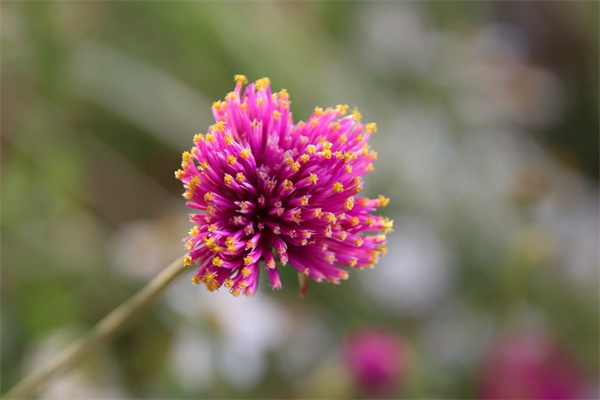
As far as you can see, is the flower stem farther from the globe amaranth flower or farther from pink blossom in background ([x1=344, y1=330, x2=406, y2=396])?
pink blossom in background ([x1=344, y1=330, x2=406, y2=396])

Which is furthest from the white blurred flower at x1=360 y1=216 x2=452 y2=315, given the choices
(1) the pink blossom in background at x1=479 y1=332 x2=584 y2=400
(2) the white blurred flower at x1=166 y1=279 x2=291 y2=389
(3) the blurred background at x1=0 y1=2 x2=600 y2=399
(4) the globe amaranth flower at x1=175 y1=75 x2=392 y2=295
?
(4) the globe amaranth flower at x1=175 y1=75 x2=392 y2=295

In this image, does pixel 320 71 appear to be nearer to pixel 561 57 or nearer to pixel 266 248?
pixel 561 57

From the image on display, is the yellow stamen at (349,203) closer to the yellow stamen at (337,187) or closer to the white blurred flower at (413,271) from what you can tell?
the yellow stamen at (337,187)

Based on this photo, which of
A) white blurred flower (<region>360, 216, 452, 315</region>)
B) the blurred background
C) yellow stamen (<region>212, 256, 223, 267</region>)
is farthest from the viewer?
white blurred flower (<region>360, 216, 452, 315</region>)

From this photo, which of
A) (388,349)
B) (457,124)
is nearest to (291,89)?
(457,124)

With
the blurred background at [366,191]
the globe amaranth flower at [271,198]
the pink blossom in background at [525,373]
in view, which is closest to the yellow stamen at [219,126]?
the globe amaranth flower at [271,198]

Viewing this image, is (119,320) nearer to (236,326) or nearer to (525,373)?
(236,326)
